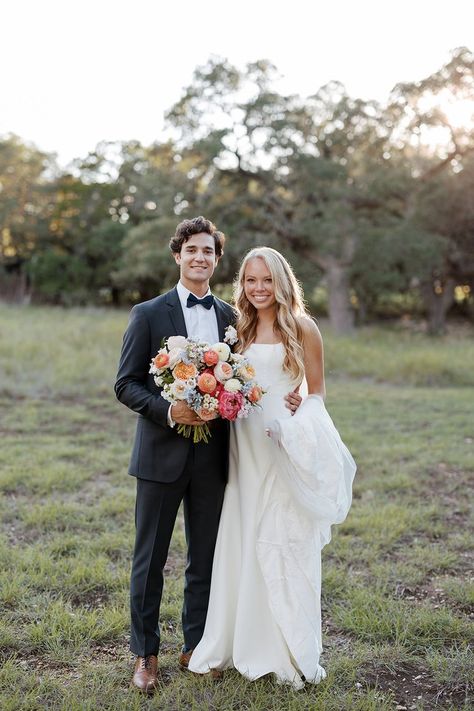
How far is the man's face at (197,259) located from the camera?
3.53 m

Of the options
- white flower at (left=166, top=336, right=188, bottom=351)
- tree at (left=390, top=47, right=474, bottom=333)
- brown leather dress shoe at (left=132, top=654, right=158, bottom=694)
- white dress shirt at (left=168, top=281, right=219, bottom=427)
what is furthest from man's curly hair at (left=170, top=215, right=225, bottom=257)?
tree at (left=390, top=47, right=474, bottom=333)

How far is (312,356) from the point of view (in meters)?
3.73

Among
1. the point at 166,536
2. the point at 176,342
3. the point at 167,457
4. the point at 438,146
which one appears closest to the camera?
the point at 176,342

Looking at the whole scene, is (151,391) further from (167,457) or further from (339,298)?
(339,298)

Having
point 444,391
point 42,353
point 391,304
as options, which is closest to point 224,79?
point 42,353

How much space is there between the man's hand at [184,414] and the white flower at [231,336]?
47cm

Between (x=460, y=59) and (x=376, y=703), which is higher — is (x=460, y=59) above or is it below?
above

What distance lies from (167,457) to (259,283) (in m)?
1.01

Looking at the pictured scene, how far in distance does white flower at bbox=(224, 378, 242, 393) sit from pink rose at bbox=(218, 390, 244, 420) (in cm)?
2

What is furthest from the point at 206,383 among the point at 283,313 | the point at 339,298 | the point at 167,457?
the point at 339,298

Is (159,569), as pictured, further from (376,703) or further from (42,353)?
(42,353)

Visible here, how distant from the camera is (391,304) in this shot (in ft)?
122

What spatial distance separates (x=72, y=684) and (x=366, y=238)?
21.1m

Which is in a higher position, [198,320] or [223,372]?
[198,320]
